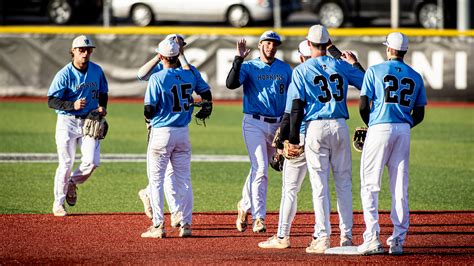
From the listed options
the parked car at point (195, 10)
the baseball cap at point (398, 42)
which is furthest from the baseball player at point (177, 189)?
the parked car at point (195, 10)

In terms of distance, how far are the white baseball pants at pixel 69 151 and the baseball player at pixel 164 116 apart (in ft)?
4.97

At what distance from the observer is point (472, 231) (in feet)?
36.4

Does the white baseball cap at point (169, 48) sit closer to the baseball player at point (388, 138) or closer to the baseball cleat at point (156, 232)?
the baseball cleat at point (156, 232)

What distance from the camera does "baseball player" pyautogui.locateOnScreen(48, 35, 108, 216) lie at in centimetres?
1182

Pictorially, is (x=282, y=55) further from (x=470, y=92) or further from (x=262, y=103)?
(x=262, y=103)

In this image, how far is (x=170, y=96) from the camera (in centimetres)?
1045

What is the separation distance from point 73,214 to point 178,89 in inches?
102

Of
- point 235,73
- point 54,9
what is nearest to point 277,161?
point 235,73

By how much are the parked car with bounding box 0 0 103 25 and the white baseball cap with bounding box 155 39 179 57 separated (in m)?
17.5

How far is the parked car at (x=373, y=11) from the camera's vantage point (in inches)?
1104

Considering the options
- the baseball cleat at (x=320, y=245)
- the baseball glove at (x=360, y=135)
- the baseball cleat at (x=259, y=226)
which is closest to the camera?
the baseball cleat at (x=320, y=245)

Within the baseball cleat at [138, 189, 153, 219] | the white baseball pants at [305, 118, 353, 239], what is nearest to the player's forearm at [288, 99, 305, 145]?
the white baseball pants at [305, 118, 353, 239]

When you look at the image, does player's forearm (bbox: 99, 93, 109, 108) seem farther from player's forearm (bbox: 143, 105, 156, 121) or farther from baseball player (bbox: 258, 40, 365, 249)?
baseball player (bbox: 258, 40, 365, 249)

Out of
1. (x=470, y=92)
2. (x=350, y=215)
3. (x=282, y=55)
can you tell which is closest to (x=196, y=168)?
(x=350, y=215)
